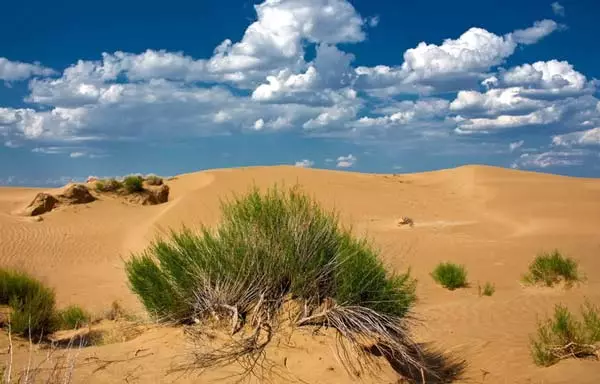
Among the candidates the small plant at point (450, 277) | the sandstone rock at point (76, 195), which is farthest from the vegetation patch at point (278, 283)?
the sandstone rock at point (76, 195)

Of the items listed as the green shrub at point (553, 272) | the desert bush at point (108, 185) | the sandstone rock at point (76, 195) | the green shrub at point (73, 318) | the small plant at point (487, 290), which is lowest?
the green shrub at point (73, 318)

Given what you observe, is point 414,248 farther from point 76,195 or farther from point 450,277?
point 76,195

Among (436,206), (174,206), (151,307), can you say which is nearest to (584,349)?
(151,307)

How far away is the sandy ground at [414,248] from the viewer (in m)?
6.39

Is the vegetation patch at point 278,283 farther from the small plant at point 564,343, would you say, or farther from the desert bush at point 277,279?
the small plant at point 564,343

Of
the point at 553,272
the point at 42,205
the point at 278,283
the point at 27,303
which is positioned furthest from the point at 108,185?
the point at 278,283

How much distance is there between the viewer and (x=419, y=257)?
1884cm

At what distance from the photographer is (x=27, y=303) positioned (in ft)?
30.3

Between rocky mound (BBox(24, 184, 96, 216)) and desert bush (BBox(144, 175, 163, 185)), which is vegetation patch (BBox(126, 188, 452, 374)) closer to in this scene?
rocky mound (BBox(24, 184, 96, 216))

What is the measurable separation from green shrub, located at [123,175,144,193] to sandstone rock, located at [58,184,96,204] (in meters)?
2.19

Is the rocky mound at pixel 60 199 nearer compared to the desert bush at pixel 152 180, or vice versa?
the rocky mound at pixel 60 199

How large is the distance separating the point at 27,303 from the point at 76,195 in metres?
17.3

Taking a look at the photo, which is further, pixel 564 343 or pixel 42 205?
pixel 42 205

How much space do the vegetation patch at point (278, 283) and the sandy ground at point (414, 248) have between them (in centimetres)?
30
